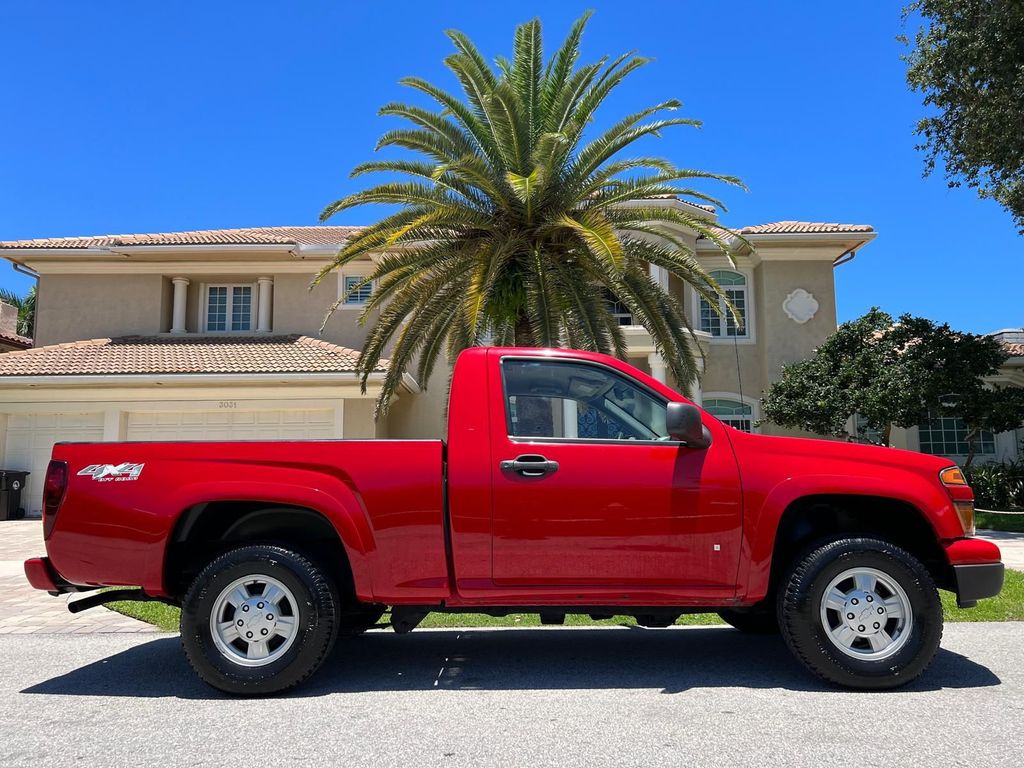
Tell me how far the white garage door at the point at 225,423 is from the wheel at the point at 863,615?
14553 millimetres

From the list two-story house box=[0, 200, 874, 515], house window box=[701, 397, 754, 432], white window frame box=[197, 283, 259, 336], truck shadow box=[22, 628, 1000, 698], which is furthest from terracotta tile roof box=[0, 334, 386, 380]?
truck shadow box=[22, 628, 1000, 698]

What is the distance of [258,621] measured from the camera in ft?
14.6

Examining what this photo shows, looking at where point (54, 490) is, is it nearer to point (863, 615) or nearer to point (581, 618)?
point (581, 618)

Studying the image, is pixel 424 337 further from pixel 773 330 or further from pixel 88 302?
pixel 88 302

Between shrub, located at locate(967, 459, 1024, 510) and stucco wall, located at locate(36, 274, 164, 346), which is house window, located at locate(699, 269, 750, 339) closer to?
shrub, located at locate(967, 459, 1024, 510)

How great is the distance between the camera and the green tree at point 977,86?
13.9 m

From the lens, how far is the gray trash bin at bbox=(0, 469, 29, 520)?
16.9m

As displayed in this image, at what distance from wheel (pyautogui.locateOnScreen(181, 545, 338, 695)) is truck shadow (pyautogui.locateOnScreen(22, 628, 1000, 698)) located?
24 centimetres

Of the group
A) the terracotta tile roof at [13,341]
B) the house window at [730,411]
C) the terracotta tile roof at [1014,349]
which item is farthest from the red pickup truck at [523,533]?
the terracotta tile roof at [13,341]

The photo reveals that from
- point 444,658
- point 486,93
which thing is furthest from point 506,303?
point 444,658

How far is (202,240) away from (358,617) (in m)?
17.8

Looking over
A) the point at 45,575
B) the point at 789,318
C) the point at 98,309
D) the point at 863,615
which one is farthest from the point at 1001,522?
the point at 98,309

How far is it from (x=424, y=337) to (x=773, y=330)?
36.0ft

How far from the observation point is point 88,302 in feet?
68.2
